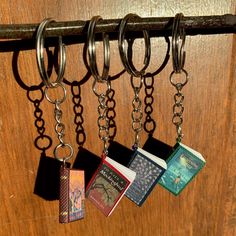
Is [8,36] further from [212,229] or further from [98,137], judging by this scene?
[212,229]

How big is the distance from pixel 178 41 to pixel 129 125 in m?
0.20

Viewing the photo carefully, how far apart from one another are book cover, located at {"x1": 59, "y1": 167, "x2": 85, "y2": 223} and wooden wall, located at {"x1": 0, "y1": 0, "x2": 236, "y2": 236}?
9cm

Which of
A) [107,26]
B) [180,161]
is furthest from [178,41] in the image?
[180,161]

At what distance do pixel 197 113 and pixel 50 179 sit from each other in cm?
30

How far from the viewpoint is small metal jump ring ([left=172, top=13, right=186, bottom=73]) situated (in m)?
0.49

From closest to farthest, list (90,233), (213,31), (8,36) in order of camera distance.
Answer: (8,36)
(213,31)
(90,233)

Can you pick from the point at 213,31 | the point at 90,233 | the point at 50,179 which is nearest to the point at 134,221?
the point at 90,233

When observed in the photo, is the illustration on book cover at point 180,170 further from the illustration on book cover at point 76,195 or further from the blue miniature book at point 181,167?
the illustration on book cover at point 76,195

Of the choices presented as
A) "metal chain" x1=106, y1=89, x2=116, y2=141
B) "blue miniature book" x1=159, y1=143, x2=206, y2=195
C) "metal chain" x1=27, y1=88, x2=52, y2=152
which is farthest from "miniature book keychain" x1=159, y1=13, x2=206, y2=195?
"metal chain" x1=27, y1=88, x2=52, y2=152

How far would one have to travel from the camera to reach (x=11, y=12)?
54 centimetres

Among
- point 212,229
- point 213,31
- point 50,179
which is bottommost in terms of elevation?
point 212,229

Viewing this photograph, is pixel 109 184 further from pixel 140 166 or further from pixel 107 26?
pixel 107 26

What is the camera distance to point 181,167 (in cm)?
60

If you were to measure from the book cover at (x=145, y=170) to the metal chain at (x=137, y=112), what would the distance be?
0.02m
